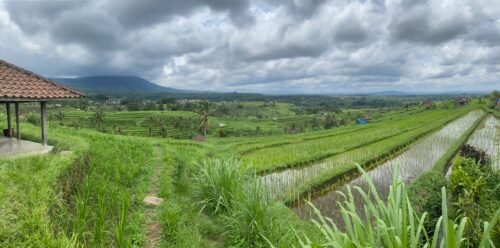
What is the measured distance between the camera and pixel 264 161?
14.8 metres

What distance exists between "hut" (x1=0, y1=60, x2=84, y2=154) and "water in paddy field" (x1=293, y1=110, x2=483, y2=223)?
7602mm

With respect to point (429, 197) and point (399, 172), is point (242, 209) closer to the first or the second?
point (429, 197)

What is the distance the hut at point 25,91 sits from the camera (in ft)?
25.0

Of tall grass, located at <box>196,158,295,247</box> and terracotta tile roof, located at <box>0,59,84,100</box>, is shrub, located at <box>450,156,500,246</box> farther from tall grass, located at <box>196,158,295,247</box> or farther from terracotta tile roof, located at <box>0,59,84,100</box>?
terracotta tile roof, located at <box>0,59,84,100</box>

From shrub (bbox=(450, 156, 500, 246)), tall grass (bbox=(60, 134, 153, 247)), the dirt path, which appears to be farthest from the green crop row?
tall grass (bbox=(60, 134, 153, 247))

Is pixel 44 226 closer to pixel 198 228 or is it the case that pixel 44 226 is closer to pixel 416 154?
pixel 198 228

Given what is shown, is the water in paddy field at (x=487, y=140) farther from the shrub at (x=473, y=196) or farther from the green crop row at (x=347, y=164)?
the shrub at (x=473, y=196)

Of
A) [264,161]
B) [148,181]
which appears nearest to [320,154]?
[264,161]

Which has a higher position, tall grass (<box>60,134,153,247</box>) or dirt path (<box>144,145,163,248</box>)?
tall grass (<box>60,134,153,247</box>)

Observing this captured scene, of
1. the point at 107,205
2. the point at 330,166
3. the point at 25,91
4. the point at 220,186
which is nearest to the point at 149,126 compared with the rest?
the point at 330,166

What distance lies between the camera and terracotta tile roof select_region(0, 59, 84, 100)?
760 centimetres

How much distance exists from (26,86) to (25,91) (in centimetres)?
47

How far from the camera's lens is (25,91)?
795 cm

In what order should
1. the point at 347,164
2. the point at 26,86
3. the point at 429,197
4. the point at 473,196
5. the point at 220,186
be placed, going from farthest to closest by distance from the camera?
the point at 347,164 → the point at 26,86 → the point at 429,197 → the point at 220,186 → the point at 473,196
